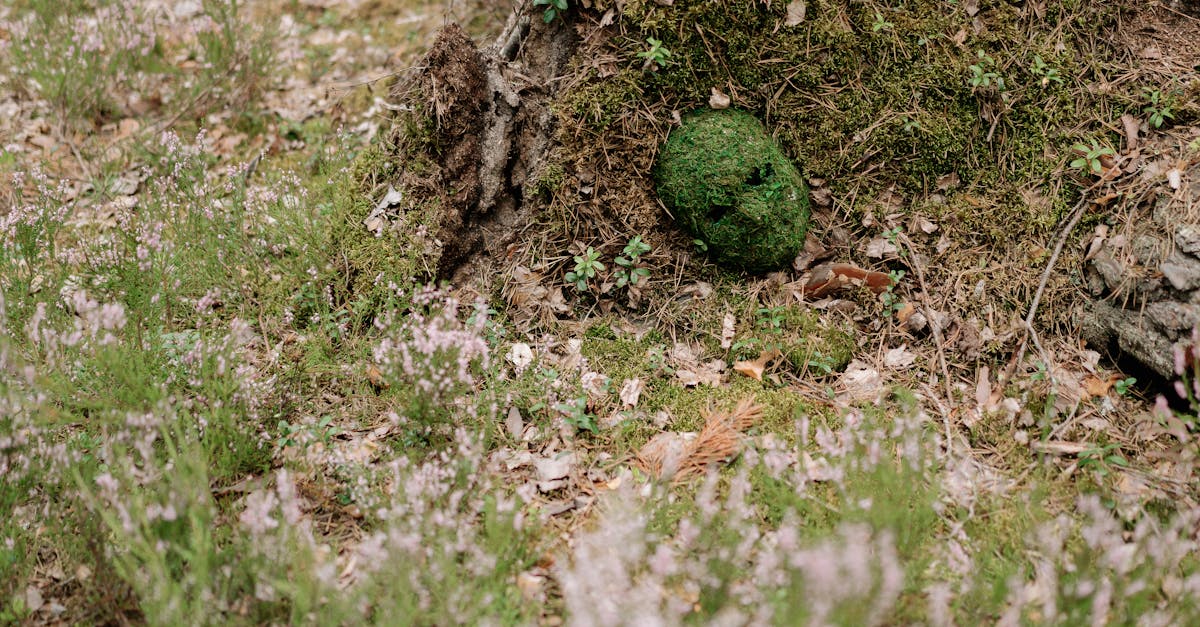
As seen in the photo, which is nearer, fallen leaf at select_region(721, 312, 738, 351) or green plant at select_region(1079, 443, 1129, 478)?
green plant at select_region(1079, 443, 1129, 478)

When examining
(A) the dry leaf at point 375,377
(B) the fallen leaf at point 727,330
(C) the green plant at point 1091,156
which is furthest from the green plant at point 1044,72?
(A) the dry leaf at point 375,377

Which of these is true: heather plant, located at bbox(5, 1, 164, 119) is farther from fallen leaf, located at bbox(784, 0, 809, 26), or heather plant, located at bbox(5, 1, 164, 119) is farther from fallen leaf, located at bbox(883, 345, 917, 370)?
fallen leaf, located at bbox(883, 345, 917, 370)

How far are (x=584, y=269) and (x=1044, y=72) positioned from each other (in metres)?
2.41

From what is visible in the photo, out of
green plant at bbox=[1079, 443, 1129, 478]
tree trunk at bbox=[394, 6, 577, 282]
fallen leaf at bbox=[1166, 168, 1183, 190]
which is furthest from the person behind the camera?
tree trunk at bbox=[394, 6, 577, 282]

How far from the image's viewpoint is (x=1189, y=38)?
3752mm

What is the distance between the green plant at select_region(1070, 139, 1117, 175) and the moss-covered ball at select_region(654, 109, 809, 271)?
126 centimetres

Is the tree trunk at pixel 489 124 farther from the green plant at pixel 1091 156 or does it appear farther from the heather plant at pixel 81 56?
the heather plant at pixel 81 56

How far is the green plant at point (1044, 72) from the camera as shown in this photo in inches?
144

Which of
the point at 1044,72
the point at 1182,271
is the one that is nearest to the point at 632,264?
the point at 1044,72

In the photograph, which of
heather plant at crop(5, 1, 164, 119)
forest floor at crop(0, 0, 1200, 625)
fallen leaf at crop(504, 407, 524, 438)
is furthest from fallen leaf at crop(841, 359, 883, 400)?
heather plant at crop(5, 1, 164, 119)

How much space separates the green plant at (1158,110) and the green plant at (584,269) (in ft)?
8.75

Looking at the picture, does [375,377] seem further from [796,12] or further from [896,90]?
[896,90]

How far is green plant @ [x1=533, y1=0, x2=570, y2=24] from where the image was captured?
3668 millimetres

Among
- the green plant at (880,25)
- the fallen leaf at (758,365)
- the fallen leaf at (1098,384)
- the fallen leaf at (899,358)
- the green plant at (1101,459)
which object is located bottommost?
the green plant at (1101,459)
